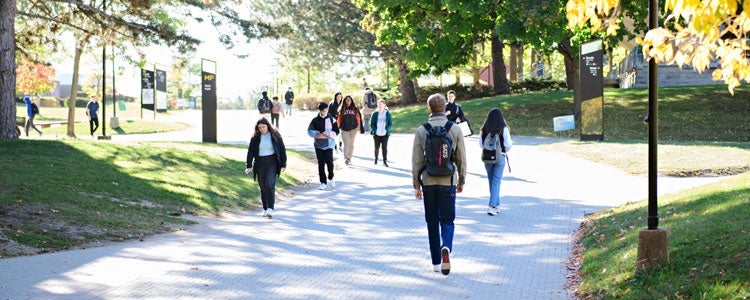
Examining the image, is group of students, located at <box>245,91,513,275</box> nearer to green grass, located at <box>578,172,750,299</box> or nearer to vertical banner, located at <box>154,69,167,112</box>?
green grass, located at <box>578,172,750,299</box>

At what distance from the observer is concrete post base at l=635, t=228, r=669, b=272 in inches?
333

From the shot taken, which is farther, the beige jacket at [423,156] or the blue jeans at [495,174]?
the blue jeans at [495,174]

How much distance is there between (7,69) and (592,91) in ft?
53.9

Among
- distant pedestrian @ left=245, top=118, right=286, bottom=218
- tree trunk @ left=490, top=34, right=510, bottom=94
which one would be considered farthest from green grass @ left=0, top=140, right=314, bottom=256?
tree trunk @ left=490, top=34, right=510, bottom=94

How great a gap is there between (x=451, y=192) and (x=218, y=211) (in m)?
6.97

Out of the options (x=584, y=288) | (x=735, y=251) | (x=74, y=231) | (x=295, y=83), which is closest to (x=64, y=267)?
(x=74, y=231)

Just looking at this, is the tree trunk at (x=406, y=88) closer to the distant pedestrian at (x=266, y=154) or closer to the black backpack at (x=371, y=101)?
the black backpack at (x=371, y=101)

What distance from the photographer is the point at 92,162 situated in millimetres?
18359

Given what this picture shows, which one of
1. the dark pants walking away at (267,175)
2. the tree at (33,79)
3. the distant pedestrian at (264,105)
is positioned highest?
the tree at (33,79)

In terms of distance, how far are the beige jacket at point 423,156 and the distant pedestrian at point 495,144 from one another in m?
4.19

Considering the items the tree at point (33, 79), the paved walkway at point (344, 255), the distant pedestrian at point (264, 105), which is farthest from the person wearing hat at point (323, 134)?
the tree at point (33, 79)

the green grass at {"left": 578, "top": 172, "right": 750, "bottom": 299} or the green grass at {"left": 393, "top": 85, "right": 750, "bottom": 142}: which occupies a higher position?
the green grass at {"left": 393, "top": 85, "right": 750, "bottom": 142}

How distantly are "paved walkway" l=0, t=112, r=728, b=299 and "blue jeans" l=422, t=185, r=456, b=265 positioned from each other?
0.33m

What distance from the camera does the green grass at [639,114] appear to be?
3155 centimetres
